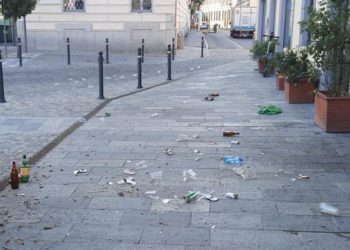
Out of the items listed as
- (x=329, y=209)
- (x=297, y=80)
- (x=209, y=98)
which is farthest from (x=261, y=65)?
(x=329, y=209)

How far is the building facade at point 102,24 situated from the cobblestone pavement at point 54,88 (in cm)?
159

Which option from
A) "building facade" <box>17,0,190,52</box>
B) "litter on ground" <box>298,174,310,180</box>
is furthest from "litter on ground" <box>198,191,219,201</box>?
"building facade" <box>17,0,190,52</box>

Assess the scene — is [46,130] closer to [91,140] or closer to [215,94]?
[91,140]

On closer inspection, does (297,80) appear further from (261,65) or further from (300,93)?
(261,65)

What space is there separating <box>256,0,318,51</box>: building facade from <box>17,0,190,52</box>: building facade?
242 inches

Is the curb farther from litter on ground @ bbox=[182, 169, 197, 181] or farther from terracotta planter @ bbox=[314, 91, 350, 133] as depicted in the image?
terracotta planter @ bbox=[314, 91, 350, 133]

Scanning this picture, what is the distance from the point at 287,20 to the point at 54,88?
24.7ft

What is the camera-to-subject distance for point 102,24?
26203 mm

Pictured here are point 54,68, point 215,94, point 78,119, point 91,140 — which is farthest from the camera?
point 54,68

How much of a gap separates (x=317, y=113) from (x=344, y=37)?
1.31 meters

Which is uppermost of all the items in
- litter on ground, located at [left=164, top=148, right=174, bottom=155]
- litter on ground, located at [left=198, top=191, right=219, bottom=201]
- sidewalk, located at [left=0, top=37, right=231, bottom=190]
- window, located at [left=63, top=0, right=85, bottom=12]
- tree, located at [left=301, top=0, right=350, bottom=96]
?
window, located at [left=63, top=0, right=85, bottom=12]

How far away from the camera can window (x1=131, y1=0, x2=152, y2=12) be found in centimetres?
2617

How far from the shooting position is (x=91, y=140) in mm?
7738

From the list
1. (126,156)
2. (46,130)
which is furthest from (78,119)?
(126,156)
